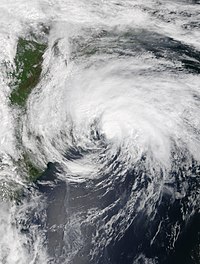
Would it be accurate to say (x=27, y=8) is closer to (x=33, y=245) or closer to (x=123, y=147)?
(x=123, y=147)

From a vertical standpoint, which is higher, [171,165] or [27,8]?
[27,8]

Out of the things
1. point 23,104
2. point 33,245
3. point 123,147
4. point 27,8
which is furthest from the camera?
point 27,8

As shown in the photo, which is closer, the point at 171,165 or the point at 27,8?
the point at 171,165

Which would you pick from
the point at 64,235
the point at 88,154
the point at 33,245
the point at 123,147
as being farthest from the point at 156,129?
the point at 33,245

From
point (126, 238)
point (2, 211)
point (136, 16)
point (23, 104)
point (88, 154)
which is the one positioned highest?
point (136, 16)

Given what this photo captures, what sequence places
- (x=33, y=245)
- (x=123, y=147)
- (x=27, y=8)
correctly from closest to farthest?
1. (x=33, y=245)
2. (x=123, y=147)
3. (x=27, y=8)

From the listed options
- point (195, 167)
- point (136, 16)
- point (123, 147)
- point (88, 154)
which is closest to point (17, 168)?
point (88, 154)

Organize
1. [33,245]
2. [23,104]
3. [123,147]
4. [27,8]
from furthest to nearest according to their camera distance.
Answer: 1. [27,8]
2. [23,104]
3. [123,147]
4. [33,245]

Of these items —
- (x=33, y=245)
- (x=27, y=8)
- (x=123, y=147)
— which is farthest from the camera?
(x=27, y=8)

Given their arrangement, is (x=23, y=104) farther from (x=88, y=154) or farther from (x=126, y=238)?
(x=126, y=238)
